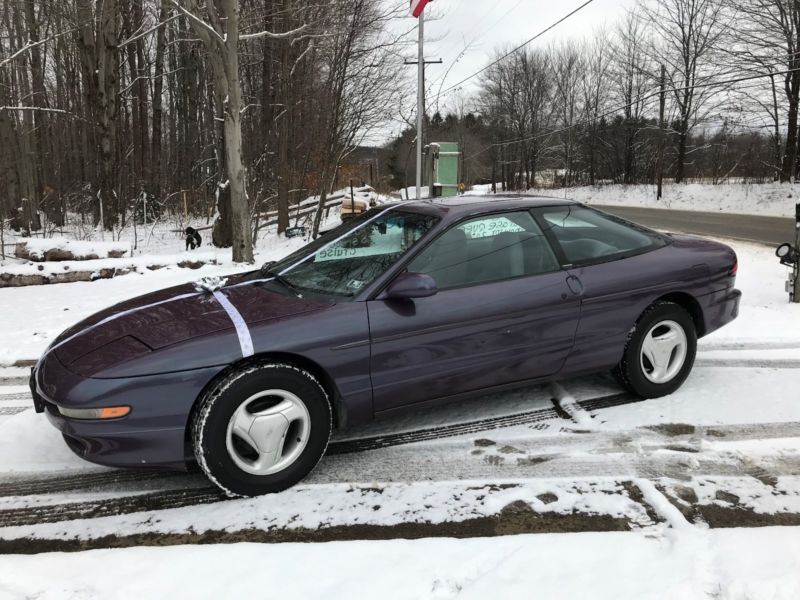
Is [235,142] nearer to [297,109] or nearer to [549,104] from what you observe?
[297,109]

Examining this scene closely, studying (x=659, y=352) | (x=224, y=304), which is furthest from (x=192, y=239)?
(x=659, y=352)

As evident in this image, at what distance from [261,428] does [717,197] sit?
32429 millimetres

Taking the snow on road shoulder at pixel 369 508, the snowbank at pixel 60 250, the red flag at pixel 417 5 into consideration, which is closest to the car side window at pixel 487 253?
the snow on road shoulder at pixel 369 508

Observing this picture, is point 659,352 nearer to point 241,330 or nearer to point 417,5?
point 241,330

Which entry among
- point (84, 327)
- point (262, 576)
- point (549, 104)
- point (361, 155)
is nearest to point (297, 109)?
point (361, 155)

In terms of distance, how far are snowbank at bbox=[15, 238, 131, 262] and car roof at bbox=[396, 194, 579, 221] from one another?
7842mm

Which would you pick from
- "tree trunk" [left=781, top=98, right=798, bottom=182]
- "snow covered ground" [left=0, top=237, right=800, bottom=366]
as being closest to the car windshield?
"snow covered ground" [left=0, top=237, right=800, bottom=366]

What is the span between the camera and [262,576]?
2.23 metres


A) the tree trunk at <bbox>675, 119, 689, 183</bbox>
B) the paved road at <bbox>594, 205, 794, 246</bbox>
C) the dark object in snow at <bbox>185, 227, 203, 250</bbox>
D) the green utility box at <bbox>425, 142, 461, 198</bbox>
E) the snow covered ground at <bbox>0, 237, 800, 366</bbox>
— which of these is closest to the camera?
the snow covered ground at <bbox>0, 237, 800, 366</bbox>

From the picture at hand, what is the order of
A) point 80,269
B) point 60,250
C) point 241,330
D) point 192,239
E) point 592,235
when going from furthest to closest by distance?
point 192,239 < point 60,250 < point 80,269 < point 592,235 < point 241,330

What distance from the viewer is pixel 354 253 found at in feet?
11.9

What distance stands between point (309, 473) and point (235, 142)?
7736 millimetres

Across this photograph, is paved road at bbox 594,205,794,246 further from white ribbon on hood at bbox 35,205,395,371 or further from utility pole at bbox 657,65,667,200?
utility pole at bbox 657,65,667,200

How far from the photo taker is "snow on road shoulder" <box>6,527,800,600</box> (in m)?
2.13
